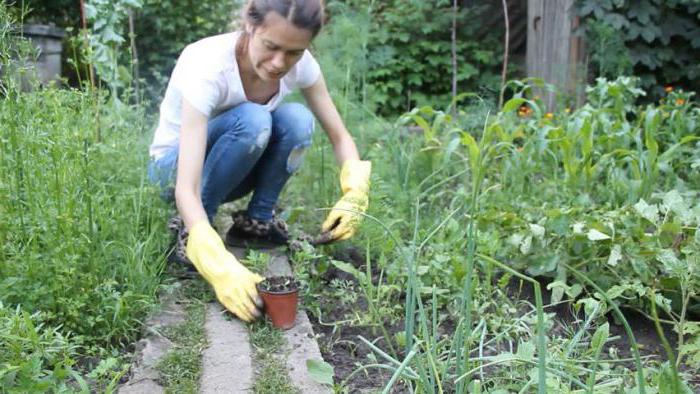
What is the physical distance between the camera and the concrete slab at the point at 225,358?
156 cm

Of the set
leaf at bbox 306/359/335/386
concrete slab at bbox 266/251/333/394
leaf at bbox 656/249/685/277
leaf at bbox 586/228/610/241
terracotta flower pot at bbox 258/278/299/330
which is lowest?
concrete slab at bbox 266/251/333/394

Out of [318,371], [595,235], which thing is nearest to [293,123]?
[595,235]

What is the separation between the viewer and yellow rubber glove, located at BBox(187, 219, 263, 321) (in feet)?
6.11

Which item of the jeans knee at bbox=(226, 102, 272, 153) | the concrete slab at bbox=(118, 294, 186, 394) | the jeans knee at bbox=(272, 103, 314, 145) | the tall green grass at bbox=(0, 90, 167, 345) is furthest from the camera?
the jeans knee at bbox=(272, 103, 314, 145)

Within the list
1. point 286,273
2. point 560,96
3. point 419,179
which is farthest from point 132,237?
point 560,96

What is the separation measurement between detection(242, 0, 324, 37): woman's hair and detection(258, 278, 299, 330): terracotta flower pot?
77 cm

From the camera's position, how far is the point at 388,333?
1896 mm

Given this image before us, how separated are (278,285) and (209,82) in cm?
70

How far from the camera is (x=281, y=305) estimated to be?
1.82 meters

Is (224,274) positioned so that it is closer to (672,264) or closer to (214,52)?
(214,52)

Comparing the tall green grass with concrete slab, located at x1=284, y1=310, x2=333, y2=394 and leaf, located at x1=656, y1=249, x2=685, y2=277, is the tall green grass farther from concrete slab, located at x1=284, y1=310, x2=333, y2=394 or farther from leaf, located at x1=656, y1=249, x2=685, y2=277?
leaf, located at x1=656, y1=249, x2=685, y2=277

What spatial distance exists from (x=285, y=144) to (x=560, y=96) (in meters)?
2.12

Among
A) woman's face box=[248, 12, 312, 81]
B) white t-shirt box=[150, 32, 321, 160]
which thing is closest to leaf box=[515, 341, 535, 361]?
woman's face box=[248, 12, 312, 81]

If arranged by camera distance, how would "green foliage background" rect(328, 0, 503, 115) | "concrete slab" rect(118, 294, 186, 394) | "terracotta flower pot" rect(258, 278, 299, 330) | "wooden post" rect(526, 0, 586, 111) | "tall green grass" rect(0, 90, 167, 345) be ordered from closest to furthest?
"concrete slab" rect(118, 294, 186, 394)
"tall green grass" rect(0, 90, 167, 345)
"terracotta flower pot" rect(258, 278, 299, 330)
"wooden post" rect(526, 0, 586, 111)
"green foliage background" rect(328, 0, 503, 115)
